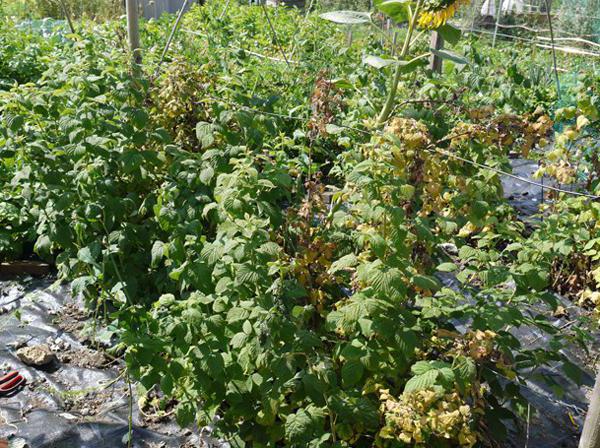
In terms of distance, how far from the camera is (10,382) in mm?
3049

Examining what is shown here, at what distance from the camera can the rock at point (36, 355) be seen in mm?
3186

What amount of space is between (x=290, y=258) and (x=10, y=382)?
1427 mm

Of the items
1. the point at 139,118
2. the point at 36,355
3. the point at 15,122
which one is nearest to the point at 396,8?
the point at 139,118

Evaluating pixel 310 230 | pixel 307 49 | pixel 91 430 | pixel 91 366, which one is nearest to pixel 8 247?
pixel 91 366

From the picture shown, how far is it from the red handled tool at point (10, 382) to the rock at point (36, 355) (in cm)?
8

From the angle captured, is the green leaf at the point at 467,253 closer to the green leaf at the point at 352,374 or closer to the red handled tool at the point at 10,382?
the green leaf at the point at 352,374

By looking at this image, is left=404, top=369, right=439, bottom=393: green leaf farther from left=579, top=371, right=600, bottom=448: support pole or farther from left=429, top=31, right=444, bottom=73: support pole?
left=429, top=31, right=444, bottom=73: support pole

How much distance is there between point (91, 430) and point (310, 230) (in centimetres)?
121

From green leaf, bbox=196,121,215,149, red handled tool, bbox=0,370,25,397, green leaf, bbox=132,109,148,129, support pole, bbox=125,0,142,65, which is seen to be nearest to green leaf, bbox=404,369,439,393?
green leaf, bbox=196,121,215,149

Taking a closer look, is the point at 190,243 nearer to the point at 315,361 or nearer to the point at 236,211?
the point at 236,211

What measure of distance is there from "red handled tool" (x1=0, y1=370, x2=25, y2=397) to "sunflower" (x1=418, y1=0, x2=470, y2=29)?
2.31m

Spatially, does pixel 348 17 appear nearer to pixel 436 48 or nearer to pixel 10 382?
pixel 10 382

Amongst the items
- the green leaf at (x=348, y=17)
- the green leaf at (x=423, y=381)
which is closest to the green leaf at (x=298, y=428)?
the green leaf at (x=423, y=381)

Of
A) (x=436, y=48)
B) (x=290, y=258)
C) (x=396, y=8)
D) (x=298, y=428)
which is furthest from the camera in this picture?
(x=436, y=48)
